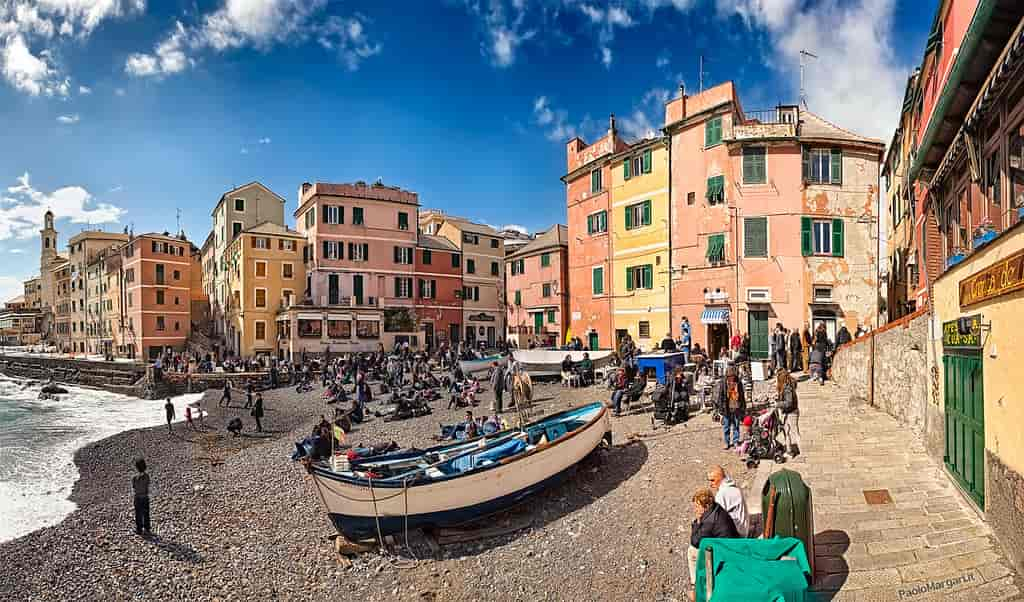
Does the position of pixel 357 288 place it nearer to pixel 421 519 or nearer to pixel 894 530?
pixel 421 519

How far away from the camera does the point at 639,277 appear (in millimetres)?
31234

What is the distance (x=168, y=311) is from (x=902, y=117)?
59.9 meters

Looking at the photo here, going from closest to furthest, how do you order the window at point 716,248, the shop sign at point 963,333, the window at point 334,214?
1. the shop sign at point 963,333
2. the window at point 716,248
3. the window at point 334,214

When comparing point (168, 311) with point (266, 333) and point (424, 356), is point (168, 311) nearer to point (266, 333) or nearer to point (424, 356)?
point (266, 333)

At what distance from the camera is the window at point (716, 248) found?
2695cm

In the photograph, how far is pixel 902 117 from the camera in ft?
68.9

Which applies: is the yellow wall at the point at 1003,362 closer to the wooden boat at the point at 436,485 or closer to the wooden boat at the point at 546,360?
the wooden boat at the point at 436,485

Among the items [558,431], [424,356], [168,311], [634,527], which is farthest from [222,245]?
[634,527]

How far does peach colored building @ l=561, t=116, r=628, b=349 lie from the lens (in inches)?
1310

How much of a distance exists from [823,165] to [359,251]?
3450cm

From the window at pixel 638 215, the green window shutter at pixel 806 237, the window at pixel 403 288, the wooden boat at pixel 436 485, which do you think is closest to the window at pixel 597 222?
the window at pixel 638 215

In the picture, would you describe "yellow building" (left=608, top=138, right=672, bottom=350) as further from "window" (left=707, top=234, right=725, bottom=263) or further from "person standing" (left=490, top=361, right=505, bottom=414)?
"person standing" (left=490, top=361, right=505, bottom=414)

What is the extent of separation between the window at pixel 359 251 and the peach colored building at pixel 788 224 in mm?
29503

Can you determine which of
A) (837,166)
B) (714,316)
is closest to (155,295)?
(714,316)
